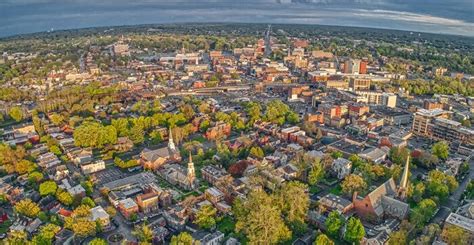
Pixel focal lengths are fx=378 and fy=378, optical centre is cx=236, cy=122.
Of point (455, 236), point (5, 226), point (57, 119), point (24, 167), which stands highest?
point (57, 119)

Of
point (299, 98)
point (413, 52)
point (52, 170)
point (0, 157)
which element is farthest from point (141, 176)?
point (413, 52)

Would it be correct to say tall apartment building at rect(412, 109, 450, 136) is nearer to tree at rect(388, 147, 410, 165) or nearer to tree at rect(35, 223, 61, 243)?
tree at rect(388, 147, 410, 165)

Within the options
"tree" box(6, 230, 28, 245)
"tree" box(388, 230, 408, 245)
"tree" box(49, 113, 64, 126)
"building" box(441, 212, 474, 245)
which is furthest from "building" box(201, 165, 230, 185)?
"tree" box(49, 113, 64, 126)

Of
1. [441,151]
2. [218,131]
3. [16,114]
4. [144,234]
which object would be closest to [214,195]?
[144,234]

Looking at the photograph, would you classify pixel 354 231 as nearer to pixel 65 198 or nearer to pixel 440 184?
pixel 440 184

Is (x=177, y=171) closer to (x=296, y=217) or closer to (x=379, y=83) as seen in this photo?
(x=296, y=217)

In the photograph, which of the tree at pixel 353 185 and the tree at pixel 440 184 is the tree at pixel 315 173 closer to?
the tree at pixel 353 185

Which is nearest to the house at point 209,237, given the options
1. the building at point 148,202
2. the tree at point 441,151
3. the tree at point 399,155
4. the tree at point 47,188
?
the building at point 148,202

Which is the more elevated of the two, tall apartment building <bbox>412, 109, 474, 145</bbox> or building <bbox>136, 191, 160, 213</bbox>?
tall apartment building <bbox>412, 109, 474, 145</bbox>
